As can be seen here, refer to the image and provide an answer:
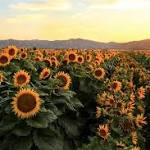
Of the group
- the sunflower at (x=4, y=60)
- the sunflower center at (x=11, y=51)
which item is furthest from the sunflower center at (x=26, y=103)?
the sunflower center at (x=11, y=51)

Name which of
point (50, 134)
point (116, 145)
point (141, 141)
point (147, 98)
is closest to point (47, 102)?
point (50, 134)

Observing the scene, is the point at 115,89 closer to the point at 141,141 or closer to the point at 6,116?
the point at 141,141

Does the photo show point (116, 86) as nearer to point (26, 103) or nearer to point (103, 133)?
point (103, 133)

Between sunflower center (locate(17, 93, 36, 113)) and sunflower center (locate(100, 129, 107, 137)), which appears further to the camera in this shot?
sunflower center (locate(100, 129, 107, 137))

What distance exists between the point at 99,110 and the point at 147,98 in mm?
4339

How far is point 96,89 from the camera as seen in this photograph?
1110cm

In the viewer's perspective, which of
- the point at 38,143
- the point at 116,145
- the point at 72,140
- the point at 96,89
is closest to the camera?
the point at 38,143

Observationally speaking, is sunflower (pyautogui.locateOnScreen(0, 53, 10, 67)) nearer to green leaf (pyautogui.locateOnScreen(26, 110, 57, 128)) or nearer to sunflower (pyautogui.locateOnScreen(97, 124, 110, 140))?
sunflower (pyautogui.locateOnScreen(97, 124, 110, 140))

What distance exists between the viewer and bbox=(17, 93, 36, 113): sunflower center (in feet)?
22.0

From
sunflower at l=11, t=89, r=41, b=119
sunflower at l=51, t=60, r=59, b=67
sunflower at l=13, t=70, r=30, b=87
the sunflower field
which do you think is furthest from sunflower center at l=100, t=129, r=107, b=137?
sunflower at l=51, t=60, r=59, b=67

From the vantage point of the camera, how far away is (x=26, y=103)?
6883 mm

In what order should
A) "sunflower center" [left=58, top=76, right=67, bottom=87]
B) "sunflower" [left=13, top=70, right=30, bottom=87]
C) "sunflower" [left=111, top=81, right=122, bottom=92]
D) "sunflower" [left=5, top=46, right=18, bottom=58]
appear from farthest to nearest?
1. "sunflower" [left=5, top=46, right=18, bottom=58]
2. "sunflower" [left=111, top=81, right=122, bottom=92]
3. "sunflower center" [left=58, top=76, right=67, bottom=87]
4. "sunflower" [left=13, top=70, right=30, bottom=87]

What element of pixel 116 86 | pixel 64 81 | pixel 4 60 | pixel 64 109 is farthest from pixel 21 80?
pixel 116 86

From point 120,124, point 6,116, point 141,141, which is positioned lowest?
point 141,141
